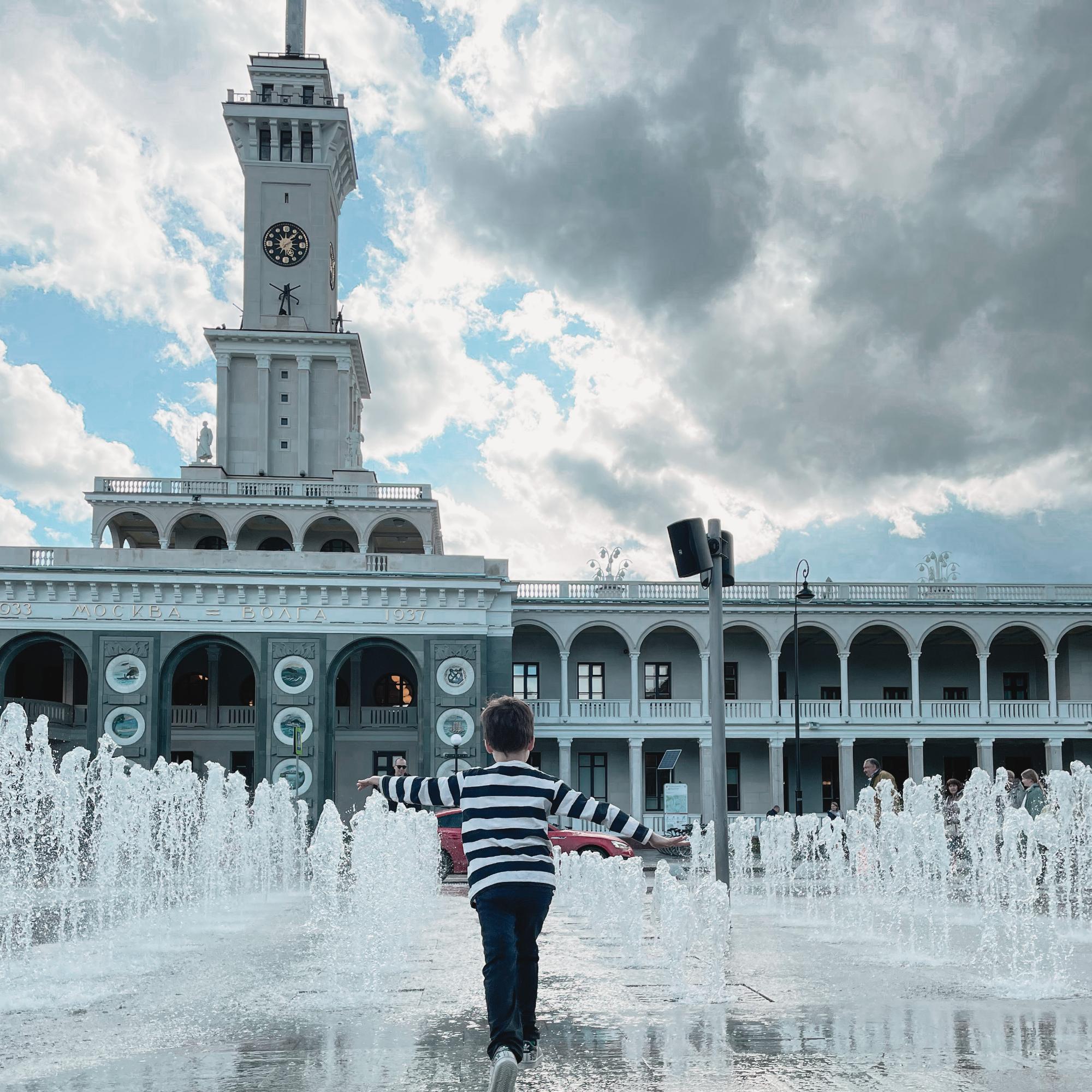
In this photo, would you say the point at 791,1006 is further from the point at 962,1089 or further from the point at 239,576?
the point at 239,576

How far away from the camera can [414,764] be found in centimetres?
3962

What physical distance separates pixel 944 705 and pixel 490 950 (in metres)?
40.0

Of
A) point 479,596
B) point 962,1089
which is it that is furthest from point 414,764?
point 962,1089

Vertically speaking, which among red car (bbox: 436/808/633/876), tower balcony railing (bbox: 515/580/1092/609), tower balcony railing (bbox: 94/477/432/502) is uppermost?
tower balcony railing (bbox: 94/477/432/502)

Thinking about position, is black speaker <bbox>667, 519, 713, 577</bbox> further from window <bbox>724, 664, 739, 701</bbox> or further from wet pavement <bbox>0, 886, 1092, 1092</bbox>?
window <bbox>724, 664, 739, 701</bbox>

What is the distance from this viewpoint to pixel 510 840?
5.51 metres

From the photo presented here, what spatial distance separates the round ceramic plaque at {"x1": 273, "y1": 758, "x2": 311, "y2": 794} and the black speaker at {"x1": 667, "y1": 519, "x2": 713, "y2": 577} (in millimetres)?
24796

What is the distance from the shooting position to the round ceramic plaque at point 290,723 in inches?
1409

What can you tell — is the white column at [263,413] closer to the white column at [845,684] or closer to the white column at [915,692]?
the white column at [845,684]

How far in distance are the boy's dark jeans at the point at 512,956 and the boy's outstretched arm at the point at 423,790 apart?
1.67ft

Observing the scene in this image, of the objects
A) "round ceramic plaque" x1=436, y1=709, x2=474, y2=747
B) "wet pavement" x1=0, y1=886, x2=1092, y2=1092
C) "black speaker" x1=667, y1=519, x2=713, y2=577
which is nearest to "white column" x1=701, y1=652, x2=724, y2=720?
"round ceramic plaque" x1=436, y1=709, x2=474, y2=747

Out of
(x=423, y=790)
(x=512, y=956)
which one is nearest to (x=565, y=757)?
(x=423, y=790)

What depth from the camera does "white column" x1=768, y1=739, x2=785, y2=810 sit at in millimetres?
40406

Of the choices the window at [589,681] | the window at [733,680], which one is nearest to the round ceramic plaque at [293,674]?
the window at [589,681]
